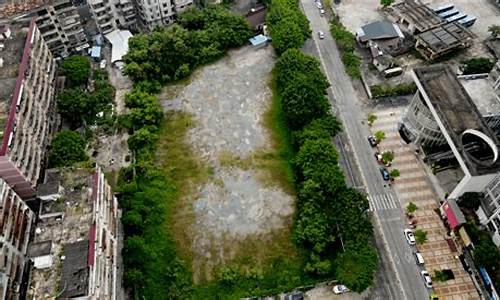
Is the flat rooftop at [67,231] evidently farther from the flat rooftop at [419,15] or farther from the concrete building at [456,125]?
the flat rooftop at [419,15]

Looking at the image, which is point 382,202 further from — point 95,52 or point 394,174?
point 95,52

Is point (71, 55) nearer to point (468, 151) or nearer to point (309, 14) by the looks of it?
point (309, 14)

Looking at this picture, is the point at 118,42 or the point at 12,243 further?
the point at 118,42

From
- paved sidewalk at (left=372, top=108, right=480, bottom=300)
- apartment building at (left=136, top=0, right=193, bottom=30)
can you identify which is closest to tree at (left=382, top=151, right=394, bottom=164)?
paved sidewalk at (left=372, top=108, right=480, bottom=300)

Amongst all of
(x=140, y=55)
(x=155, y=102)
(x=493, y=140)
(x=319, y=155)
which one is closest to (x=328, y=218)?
(x=319, y=155)

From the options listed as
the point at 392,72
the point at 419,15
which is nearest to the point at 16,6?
the point at 392,72

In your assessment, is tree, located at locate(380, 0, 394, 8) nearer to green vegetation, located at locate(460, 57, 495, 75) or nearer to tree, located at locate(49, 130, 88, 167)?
green vegetation, located at locate(460, 57, 495, 75)

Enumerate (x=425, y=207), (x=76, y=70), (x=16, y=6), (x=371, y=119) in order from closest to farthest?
1. (x=425, y=207)
2. (x=371, y=119)
3. (x=16, y=6)
4. (x=76, y=70)

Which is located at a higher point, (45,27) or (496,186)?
(45,27)
